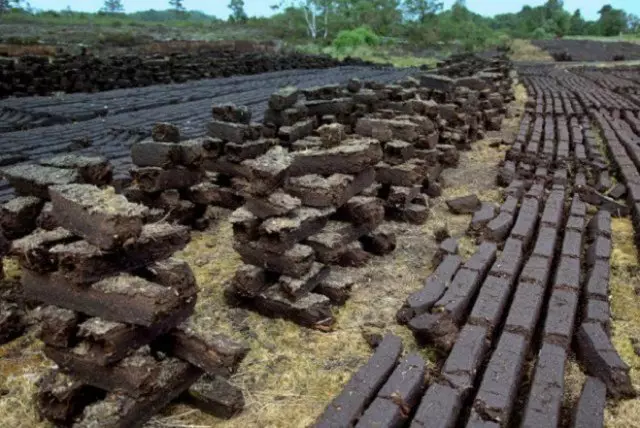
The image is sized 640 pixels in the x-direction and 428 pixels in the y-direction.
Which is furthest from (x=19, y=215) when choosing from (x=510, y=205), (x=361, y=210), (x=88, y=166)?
(x=510, y=205)

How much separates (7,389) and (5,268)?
1.65 metres

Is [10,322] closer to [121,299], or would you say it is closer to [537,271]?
[121,299]

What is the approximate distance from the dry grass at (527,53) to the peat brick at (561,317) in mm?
36895

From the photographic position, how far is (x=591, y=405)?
9.15 ft

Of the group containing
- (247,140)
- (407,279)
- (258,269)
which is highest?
(247,140)

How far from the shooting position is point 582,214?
5449 mm

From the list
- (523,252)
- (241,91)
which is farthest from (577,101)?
(523,252)

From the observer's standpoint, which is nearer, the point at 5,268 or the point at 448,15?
the point at 5,268

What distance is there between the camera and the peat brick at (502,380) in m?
2.73

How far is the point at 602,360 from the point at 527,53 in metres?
40.6

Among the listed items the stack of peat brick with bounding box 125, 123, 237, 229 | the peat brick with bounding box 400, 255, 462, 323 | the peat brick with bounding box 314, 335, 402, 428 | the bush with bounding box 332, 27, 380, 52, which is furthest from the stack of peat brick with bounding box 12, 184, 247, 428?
the bush with bounding box 332, 27, 380, 52

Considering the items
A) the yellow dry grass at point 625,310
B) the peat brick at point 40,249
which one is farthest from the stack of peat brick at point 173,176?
the yellow dry grass at point 625,310

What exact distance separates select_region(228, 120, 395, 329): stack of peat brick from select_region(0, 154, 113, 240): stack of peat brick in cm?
98

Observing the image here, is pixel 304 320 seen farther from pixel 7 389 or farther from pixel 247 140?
pixel 247 140
